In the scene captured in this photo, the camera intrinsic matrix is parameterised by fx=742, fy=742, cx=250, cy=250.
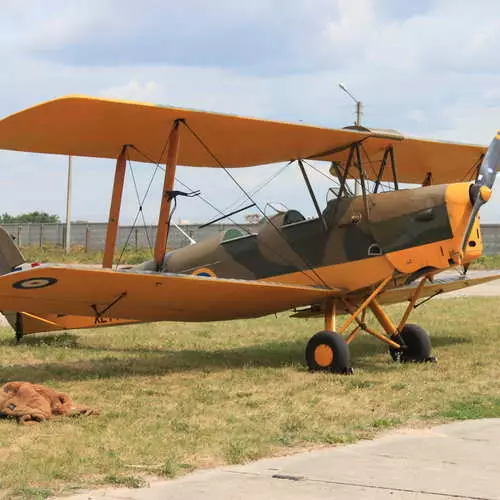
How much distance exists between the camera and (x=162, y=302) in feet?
26.9

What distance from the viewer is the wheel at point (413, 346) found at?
889 centimetres

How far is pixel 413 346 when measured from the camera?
29.5 ft

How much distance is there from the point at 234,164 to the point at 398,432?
19.1ft

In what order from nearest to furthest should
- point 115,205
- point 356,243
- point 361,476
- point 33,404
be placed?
1. point 361,476
2. point 33,404
3. point 356,243
4. point 115,205

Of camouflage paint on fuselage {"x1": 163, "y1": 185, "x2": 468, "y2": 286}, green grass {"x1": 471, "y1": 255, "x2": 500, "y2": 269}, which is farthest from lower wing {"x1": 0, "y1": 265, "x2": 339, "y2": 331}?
green grass {"x1": 471, "y1": 255, "x2": 500, "y2": 269}

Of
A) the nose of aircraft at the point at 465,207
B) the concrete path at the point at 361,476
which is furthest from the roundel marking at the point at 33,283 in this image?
the nose of aircraft at the point at 465,207

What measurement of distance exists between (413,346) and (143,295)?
3365 millimetres

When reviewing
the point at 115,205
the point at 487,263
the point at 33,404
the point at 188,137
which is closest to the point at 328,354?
the point at 188,137

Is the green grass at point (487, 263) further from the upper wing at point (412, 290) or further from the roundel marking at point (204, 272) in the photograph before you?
the roundel marking at point (204, 272)

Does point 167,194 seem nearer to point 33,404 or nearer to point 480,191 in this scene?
point 33,404

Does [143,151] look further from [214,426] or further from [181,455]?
[181,455]

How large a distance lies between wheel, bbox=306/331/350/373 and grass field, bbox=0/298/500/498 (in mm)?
179

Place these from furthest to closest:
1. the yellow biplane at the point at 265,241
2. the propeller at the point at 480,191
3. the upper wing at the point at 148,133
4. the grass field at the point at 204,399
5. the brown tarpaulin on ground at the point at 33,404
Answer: the propeller at the point at 480,191
the yellow biplane at the point at 265,241
the upper wing at the point at 148,133
the brown tarpaulin on ground at the point at 33,404
the grass field at the point at 204,399

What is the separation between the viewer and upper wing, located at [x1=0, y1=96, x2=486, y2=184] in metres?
7.51
